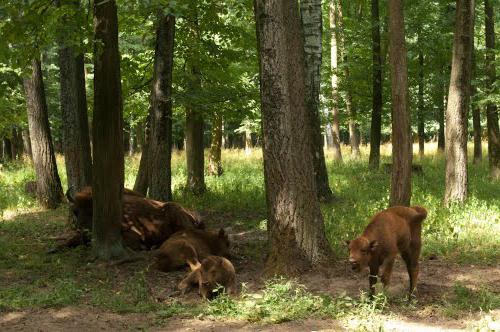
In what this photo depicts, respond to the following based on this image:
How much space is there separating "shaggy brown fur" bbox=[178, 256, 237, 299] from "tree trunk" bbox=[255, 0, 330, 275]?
77 centimetres

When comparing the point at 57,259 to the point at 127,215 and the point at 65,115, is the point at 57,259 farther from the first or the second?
the point at 65,115

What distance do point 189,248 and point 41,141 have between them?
333 inches

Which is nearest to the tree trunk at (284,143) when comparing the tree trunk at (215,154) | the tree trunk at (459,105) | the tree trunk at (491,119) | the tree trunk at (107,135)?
the tree trunk at (107,135)

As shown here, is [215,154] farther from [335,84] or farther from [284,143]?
[284,143]

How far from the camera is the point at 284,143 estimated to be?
28.2 ft

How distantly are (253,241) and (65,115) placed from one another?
5.94 meters

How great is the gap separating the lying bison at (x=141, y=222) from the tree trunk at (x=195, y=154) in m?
5.58

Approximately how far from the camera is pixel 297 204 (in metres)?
8.64

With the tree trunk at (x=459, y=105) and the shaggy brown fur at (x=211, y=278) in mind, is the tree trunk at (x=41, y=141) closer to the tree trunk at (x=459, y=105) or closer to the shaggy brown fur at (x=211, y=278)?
the shaggy brown fur at (x=211, y=278)

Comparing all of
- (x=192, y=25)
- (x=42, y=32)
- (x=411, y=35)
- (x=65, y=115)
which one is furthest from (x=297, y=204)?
(x=411, y=35)

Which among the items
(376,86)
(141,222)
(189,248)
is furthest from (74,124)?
(376,86)

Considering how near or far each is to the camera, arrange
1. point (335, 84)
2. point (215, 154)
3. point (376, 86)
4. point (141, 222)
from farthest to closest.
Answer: point (335, 84) → point (376, 86) → point (215, 154) → point (141, 222)

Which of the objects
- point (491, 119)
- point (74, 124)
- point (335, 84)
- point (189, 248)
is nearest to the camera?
point (189, 248)

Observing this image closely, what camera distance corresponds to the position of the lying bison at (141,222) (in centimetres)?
1136
